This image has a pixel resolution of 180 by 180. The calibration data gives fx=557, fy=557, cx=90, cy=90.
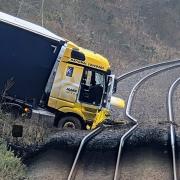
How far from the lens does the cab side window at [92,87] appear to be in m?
18.5

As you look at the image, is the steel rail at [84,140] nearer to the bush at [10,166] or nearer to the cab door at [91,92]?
the cab door at [91,92]

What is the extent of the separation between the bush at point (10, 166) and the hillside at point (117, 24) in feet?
67.6

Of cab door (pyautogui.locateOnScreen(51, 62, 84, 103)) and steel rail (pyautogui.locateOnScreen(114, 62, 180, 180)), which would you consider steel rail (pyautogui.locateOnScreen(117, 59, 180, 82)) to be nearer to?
steel rail (pyautogui.locateOnScreen(114, 62, 180, 180))

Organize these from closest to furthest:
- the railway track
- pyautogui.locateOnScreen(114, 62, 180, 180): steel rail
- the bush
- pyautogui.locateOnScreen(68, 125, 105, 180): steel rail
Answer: the bush → pyautogui.locateOnScreen(68, 125, 105, 180): steel rail → the railway track → pyautogui.locateOnScreen(114, 62, 180, 180): steel rail

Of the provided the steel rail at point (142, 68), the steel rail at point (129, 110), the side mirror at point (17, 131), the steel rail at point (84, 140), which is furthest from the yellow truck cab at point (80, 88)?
the steel rail at point (142, 68)

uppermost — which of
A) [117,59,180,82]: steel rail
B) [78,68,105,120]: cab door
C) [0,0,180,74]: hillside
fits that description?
[0,0,180,74]: hillside

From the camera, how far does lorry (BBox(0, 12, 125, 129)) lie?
17625 mm

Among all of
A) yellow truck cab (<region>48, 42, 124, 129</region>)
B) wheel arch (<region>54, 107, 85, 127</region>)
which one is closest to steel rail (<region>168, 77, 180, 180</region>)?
yellow truck cab (<region>48, 42, 124, 129</region>)

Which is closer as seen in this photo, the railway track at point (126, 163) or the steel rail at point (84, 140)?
the steel rail at point (84, 140)

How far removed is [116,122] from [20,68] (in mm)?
4246

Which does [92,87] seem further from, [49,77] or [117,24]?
[117,24]

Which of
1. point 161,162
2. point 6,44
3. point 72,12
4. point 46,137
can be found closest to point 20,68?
point 6,44

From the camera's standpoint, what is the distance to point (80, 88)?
60.4 feet

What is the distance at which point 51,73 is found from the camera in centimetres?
1800
